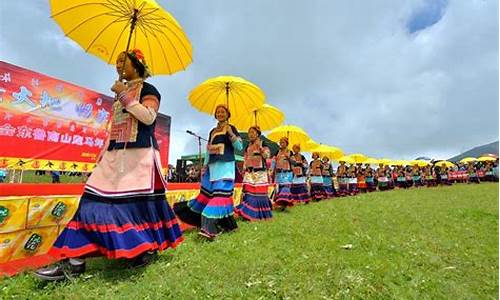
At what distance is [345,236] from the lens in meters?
5.16

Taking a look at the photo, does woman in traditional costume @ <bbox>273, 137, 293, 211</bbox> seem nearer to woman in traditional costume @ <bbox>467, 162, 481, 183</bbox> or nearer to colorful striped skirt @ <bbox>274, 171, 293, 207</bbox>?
colorful striped skirt @ <bbox>274, 171, 293, 207</bbox>

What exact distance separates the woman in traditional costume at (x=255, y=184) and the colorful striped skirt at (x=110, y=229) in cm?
375

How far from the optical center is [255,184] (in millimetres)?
7449

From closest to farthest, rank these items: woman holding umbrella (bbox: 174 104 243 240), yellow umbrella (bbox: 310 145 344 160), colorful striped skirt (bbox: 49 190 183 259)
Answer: colorful striped skirt (bbox: 49 190 183 259)
woman holding umbrella (bbox: 174 104 243 240)
yellow umbrella (bbox: 310 145 344 160)

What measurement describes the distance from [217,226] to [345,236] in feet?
6.59

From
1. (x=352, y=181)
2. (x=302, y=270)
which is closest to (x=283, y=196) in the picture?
(x=302, y=270)

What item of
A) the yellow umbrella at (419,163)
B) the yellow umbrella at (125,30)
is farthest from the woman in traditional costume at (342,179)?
the yellow umbrella at (125,30)

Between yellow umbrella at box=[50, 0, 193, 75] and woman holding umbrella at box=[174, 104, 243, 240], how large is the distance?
1.49 meters

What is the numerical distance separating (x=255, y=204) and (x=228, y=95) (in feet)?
7.91

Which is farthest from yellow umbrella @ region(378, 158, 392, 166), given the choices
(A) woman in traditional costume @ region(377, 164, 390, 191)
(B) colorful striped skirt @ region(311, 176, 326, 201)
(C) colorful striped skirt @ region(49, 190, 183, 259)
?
(C) colorful striped skirt @ region(49, 190, 183, 259)

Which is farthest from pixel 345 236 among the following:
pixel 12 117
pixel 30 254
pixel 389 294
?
pixel 12 117

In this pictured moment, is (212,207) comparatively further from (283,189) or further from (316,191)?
(316,191)

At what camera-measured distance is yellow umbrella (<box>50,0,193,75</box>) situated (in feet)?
11.9

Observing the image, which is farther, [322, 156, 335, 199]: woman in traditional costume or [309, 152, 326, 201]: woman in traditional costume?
[322, 156, 335, 199]: woman in traditional costume
